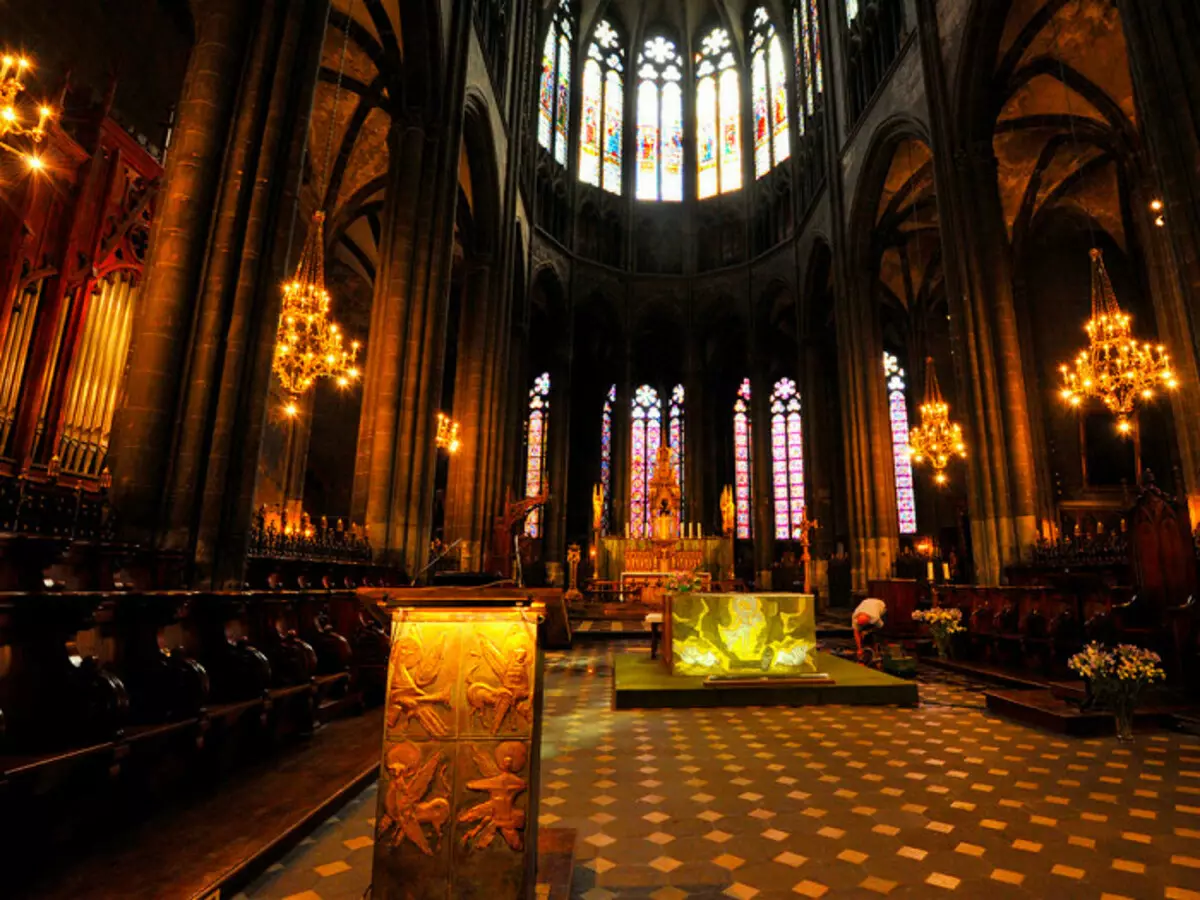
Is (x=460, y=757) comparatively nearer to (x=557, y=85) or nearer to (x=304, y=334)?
(x=304, y=334)

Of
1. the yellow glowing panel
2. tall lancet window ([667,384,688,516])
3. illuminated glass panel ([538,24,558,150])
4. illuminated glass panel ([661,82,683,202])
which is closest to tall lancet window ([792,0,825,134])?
illuminated glass panel ([661,82,683,202])

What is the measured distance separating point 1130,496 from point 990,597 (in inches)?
406

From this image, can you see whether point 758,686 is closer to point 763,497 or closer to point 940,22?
point 940,22

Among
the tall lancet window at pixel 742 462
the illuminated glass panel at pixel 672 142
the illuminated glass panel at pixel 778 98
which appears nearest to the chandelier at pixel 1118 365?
the tall lancet window at pixel 742 462

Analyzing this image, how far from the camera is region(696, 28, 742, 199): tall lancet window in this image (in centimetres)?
2759

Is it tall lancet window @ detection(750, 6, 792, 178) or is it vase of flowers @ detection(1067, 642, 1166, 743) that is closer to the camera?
vase of flowers @ detection(1067, 642, 1166, 743)

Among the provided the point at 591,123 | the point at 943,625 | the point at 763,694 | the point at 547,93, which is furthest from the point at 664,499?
the point at 591,123

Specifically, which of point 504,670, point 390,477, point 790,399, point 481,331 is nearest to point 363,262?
→ point 481,331

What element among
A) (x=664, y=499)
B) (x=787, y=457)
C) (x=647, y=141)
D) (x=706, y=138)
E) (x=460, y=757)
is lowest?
(x=460, y=757)

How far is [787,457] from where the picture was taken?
27.8 metres

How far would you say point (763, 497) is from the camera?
24688 millimetres

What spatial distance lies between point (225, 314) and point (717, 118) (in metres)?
26.7

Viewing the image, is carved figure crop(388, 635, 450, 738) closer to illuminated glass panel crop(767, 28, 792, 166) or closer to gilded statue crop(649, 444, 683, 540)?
gilded statue crop(649, 444, 683, 540)

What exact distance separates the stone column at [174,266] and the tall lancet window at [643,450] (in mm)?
19340
